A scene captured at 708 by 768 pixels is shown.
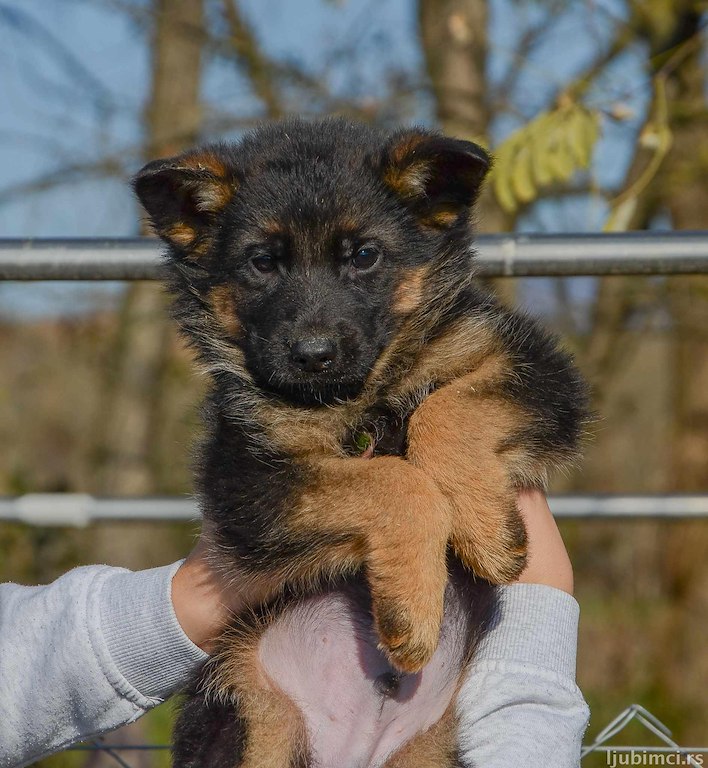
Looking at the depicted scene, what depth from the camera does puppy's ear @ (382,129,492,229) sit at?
257 cm

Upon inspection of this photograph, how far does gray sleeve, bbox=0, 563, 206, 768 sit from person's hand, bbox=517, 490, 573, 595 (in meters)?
0.79

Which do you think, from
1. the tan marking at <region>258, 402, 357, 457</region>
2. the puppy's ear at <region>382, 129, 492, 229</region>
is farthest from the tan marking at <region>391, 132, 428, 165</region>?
the tan marking at <region>258, 402, 357, 457</region>

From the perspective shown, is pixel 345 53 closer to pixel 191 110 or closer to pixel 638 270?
pixel 191 110

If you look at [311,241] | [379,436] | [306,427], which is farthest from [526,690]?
[311,241]

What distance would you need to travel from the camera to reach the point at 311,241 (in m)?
2.68

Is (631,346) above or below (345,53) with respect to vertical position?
below

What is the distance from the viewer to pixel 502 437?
7.59 feet

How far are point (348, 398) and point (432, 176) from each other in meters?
0.63

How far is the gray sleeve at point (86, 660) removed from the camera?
7.50ft

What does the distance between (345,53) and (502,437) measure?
6.71 metres

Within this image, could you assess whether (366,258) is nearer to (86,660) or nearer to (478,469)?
(478,469)

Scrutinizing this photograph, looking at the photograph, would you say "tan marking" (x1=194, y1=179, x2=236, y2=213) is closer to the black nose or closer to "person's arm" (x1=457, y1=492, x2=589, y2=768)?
the black nose

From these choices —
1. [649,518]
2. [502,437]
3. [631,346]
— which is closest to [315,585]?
[502,437]

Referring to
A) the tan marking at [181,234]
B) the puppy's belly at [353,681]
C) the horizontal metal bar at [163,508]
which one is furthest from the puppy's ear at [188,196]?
the puppy's belly at [353,681]
